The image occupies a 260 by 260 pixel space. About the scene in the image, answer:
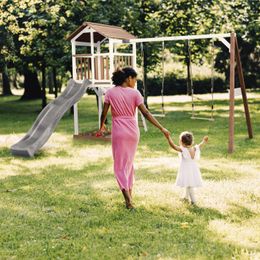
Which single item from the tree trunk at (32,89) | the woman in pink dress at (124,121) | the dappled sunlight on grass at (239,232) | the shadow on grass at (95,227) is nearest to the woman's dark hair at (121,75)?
the woman in pink dress at (124,121)

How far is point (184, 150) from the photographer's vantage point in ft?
22.9

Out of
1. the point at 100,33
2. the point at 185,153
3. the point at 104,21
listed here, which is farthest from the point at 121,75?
the point at 104,21

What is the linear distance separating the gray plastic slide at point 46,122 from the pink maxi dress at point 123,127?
516 cm

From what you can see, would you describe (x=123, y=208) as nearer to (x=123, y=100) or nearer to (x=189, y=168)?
(x=189, y=168)

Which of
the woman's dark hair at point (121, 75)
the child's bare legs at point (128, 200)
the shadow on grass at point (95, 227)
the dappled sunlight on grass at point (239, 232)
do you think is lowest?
the shadow on grass at point (95, 227)

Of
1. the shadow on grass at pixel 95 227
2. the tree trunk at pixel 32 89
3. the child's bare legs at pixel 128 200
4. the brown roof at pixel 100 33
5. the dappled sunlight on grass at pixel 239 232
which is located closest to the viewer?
the shadow on grass at pixel 95 227

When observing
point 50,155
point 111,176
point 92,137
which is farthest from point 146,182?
point 92,137

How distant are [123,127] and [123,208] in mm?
1176

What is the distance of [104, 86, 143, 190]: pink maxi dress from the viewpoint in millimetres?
6680

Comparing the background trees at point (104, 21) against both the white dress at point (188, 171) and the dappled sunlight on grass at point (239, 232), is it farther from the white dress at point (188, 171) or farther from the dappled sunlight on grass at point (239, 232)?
the dappled sunlight on grass at point (239, 232)

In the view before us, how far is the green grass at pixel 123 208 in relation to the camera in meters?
5.32

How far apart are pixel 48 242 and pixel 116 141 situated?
1778 millimetres

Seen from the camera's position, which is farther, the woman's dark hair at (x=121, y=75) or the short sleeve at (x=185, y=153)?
the short sleeve at (x=185, y=153)

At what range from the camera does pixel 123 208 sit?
6879 mm
